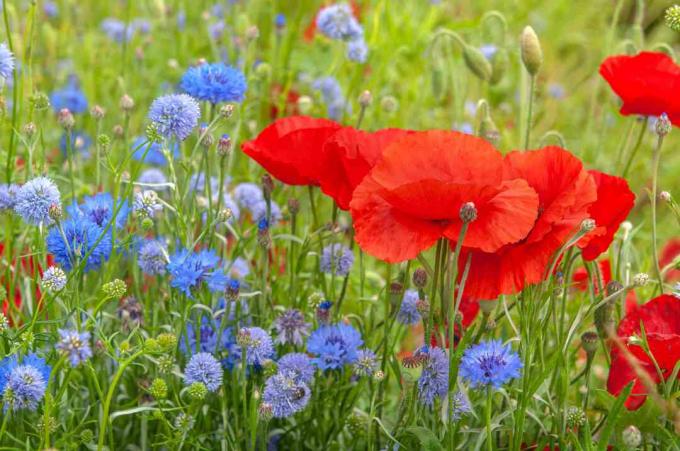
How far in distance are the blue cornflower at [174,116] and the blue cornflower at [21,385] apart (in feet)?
0.83

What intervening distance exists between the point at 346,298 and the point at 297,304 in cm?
18

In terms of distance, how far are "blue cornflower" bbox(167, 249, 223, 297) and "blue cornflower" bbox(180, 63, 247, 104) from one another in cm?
17

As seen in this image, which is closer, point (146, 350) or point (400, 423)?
point (146, 350)

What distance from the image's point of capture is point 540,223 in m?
0.81

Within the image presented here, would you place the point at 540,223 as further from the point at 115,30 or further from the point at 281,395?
the point at 115,30

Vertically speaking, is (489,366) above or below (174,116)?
below

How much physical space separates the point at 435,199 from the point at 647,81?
1.26ft

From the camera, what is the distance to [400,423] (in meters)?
0.93

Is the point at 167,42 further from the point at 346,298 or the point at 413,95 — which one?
the point at 346,298

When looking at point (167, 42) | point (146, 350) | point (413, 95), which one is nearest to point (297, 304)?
point (146, 350)

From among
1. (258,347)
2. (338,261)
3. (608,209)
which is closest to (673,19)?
(608,209)

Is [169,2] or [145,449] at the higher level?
[169,2]

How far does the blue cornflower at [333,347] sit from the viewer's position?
0.93 metres

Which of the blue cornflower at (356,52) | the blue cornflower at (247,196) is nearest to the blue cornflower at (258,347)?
the blue cornflower at (247,196)
